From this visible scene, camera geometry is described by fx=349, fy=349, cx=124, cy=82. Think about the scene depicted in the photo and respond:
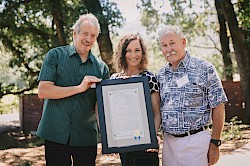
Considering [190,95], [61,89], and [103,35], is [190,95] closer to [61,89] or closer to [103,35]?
[61,89]

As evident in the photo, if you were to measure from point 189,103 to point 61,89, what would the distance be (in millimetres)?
991

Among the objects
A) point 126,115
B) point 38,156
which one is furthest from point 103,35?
point 126,115

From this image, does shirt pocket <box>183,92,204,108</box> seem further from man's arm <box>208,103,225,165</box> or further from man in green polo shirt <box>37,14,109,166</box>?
man in green polo shirt <box>37,14,109,166</box>

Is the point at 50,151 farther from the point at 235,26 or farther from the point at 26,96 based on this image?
the point at 26,96

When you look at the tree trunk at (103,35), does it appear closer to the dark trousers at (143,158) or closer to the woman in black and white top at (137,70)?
the woman in black and white top at (137,70)

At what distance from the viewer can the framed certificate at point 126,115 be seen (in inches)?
103

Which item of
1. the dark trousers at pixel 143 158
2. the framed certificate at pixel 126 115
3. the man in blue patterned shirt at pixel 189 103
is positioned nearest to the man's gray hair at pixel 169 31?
the man in blue patterned shirt at pixel 189 103

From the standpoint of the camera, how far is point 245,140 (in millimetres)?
7234

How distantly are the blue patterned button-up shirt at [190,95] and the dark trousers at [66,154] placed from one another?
73 centimetres

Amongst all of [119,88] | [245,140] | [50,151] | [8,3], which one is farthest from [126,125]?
[8,3]

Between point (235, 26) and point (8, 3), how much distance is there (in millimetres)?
6409

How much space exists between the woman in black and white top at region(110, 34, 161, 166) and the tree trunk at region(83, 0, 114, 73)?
4.73m

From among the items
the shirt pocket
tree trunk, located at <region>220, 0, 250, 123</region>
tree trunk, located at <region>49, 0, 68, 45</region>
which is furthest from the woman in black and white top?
tree trunk, located at <region>220, 0, 250, 123</region>

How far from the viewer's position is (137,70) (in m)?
2.86
